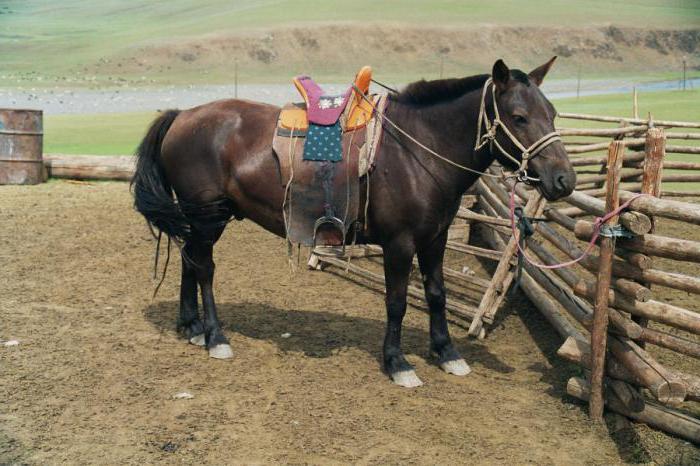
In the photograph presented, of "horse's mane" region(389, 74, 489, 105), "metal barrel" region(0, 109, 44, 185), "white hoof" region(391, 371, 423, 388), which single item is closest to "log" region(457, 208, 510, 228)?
"horse's mane" region(389, 74, 489, 105)

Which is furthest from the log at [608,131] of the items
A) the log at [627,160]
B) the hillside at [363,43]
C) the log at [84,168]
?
the hillside at [363,43]

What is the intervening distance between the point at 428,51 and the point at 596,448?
5833cm

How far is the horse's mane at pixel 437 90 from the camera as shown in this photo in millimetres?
5668

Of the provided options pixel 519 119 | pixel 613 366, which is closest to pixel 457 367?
pixel 613 366

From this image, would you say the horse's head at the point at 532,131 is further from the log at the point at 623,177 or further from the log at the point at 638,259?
the log at the point at 623,177

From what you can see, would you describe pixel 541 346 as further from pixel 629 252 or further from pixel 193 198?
pixel 193 198

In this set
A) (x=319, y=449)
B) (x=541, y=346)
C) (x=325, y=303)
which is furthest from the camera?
(x=325, y=303)

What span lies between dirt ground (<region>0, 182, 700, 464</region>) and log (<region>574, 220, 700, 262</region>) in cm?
119

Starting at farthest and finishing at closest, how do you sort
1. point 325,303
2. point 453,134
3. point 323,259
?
1. point 323,259
2. point 325,303
3. point 453,134

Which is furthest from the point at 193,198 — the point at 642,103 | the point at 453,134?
the point at 642,103

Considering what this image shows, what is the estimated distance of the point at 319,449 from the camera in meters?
4.71

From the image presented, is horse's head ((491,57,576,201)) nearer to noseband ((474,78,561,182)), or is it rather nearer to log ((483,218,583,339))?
noseband ((474,78,561,182))

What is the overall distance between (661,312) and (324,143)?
108 inches

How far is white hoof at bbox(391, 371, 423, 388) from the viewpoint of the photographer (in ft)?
19.0
